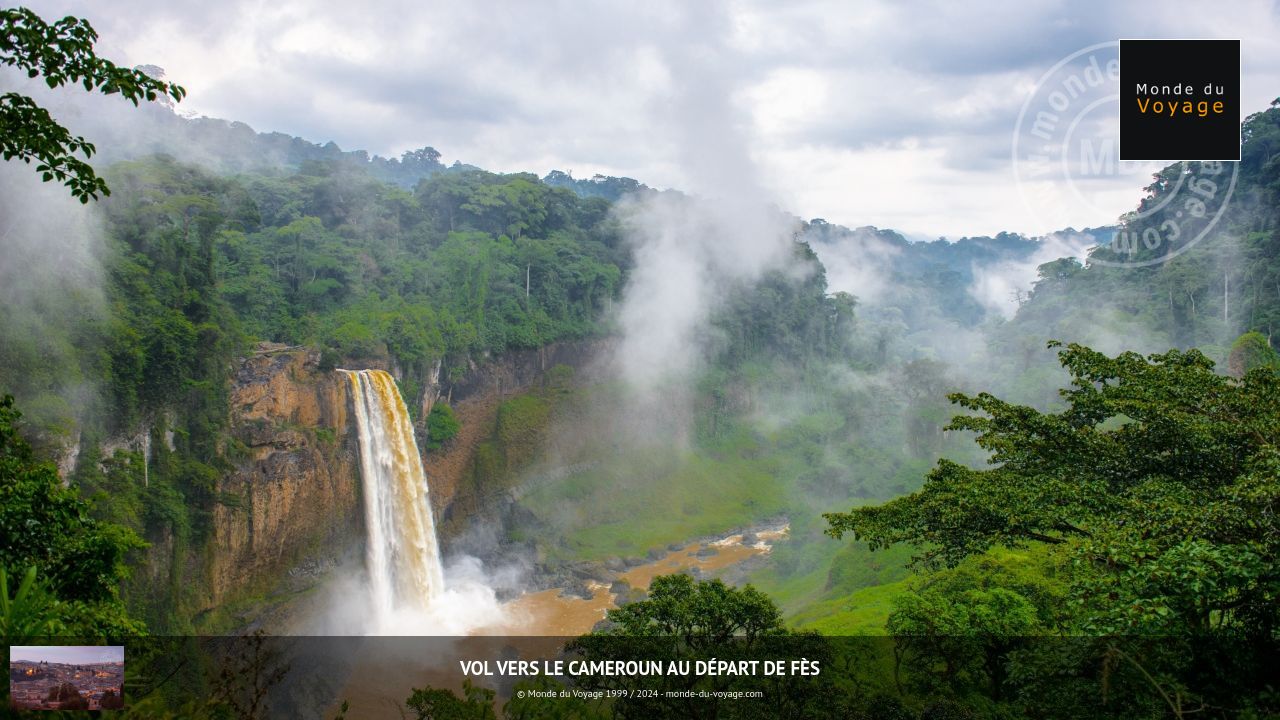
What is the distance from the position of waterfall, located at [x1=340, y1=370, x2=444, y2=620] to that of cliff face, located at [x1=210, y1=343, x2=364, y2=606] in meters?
0.63

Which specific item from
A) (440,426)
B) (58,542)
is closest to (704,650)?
(58,542)

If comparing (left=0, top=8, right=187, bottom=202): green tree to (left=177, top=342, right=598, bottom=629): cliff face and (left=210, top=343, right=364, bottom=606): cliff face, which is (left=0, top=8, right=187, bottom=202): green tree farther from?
(left=210, top=343, right=364, bottom=606): cliff face

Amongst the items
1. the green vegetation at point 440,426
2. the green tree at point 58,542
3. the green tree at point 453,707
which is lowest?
the green tree at point 453,707

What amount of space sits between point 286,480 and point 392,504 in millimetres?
5391

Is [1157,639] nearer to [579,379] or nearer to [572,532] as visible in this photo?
[572,532]

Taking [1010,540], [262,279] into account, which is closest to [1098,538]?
[1010,540]

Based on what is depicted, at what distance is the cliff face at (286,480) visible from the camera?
1081 inches

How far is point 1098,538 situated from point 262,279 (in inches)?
1500

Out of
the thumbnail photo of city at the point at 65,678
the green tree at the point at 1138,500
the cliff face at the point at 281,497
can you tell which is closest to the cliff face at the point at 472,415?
the cliff face at the point at 281,497

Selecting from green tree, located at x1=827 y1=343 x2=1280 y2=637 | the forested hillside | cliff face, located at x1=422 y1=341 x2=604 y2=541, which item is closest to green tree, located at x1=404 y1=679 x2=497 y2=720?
the forested hillside

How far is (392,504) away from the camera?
1331 inches

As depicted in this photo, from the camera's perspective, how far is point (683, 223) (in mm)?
65812

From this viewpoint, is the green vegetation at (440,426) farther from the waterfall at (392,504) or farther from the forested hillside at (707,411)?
the waterfall at (392,504)

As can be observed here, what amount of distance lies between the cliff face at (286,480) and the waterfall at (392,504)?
0.63 metres
